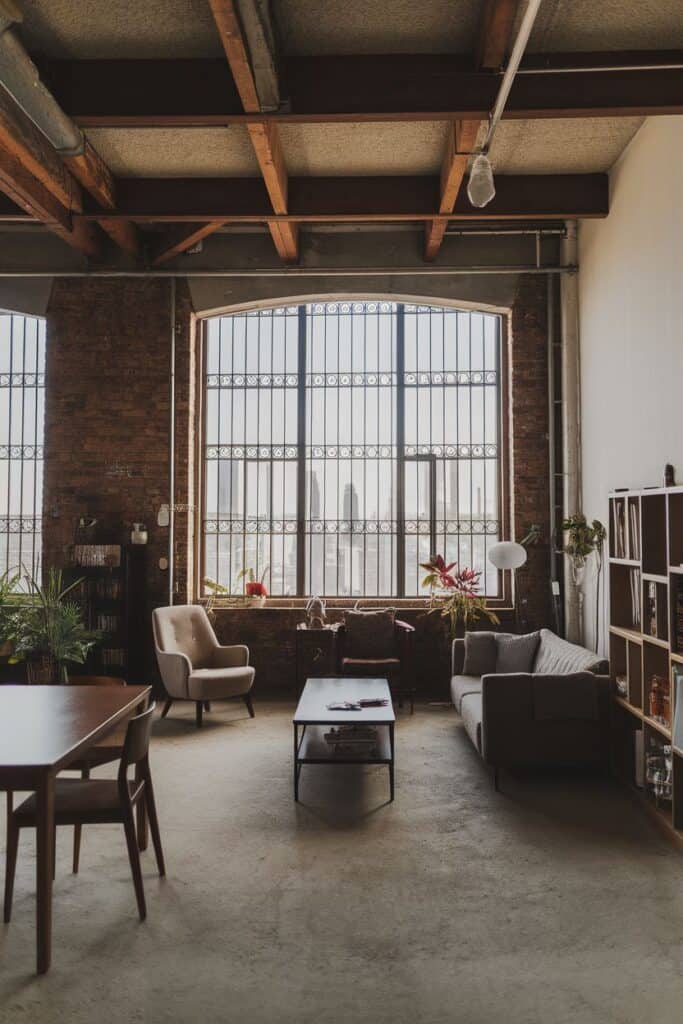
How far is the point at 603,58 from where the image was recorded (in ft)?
15.0

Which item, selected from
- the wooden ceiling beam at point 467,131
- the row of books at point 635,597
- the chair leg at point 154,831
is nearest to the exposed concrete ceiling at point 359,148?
the wooden ceiling beam at point 467,131

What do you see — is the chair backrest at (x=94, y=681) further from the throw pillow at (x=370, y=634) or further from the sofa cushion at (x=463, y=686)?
the throw pillow at (x=370, y=634)

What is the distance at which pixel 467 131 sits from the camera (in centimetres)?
517

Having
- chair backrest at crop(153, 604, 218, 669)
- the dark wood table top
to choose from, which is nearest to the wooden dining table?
the dark wood table top

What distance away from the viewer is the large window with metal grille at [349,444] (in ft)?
27.0

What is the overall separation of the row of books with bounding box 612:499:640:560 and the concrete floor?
1522 millimetres

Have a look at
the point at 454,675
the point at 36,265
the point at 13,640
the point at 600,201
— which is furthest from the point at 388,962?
the point at 36,265

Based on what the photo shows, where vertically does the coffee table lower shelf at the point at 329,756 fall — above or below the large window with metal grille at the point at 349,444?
below

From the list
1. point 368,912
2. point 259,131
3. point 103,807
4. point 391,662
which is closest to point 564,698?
point 368,912

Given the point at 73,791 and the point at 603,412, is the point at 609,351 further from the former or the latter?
the point at 73,791

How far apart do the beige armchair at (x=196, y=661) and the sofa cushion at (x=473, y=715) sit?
1952mm

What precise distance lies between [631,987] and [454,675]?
4211 millimetres

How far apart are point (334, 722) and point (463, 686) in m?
1.75

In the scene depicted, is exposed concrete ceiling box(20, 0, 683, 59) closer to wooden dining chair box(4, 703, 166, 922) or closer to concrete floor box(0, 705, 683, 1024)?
wooden dining chair box(4, 703, 166, 922)
